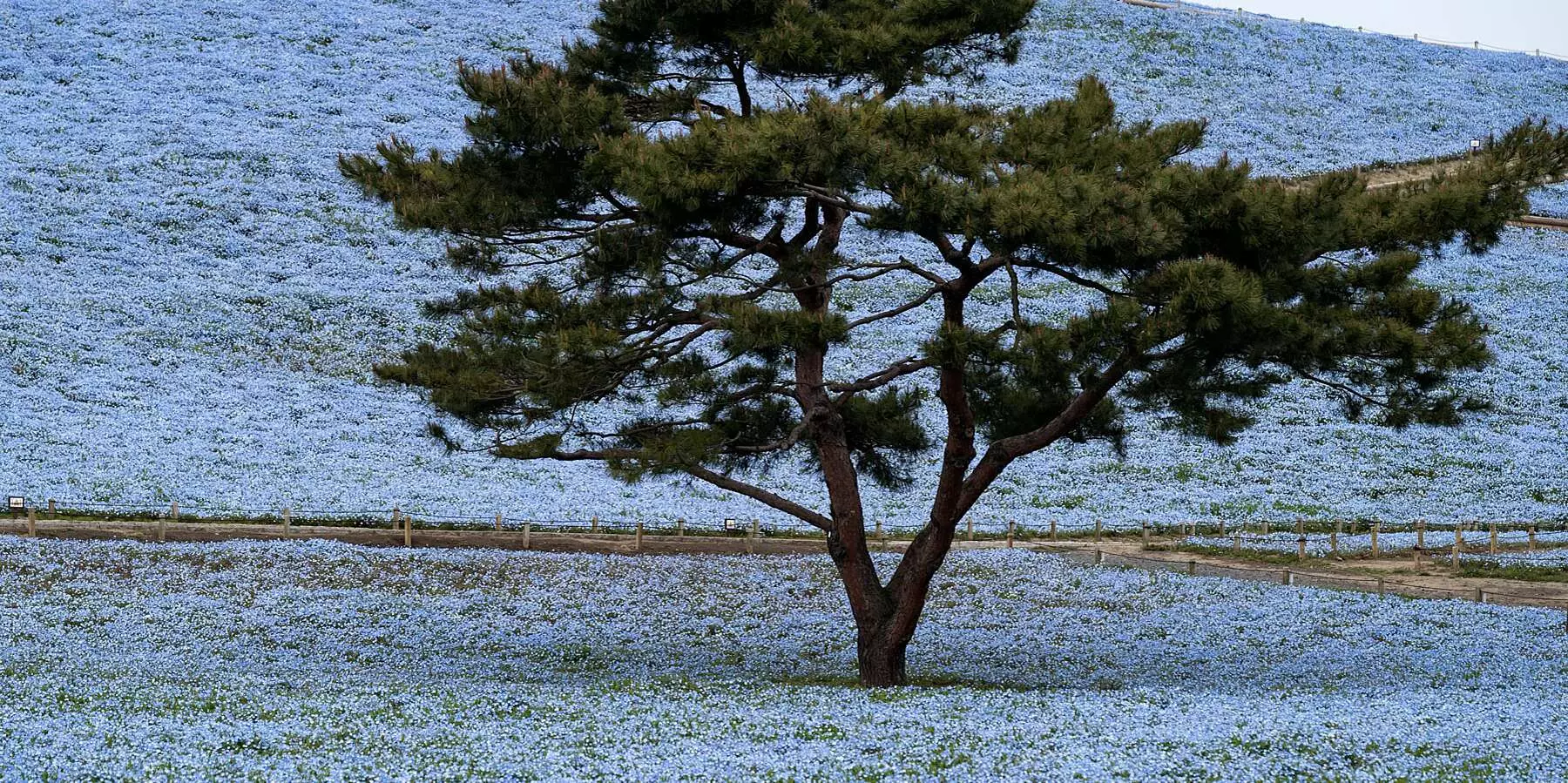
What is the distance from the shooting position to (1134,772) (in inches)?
399

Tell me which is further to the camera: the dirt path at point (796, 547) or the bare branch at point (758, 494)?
the dirt path at point (796, 547)

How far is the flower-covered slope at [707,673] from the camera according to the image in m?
10.4

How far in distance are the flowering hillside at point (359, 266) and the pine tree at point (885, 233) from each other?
1256 cm

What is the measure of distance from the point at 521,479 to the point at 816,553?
7.63m

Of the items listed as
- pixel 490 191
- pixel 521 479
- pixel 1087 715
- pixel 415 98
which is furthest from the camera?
pixel 415 98

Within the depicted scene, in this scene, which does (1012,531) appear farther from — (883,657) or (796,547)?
(883,657)

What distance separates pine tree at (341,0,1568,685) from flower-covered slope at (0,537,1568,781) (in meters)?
2.57

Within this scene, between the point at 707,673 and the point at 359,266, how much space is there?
27.8 metres

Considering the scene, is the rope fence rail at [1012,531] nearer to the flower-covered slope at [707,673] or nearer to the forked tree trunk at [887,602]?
the flower-covered slope at [707,673]

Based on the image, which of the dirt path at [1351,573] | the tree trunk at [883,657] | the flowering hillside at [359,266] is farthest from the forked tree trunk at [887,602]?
the flowering hillside at [359,266]

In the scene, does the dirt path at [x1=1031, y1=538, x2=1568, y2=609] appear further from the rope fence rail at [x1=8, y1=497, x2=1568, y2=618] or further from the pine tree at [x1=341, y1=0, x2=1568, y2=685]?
the pine tree at [x1=341, y1=0, x2=1568, y2=685]

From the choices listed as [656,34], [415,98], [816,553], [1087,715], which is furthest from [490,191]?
[415,98]

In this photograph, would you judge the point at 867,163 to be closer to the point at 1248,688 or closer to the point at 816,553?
the point at 1248,688

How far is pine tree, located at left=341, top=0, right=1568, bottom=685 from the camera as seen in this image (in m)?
12.5
